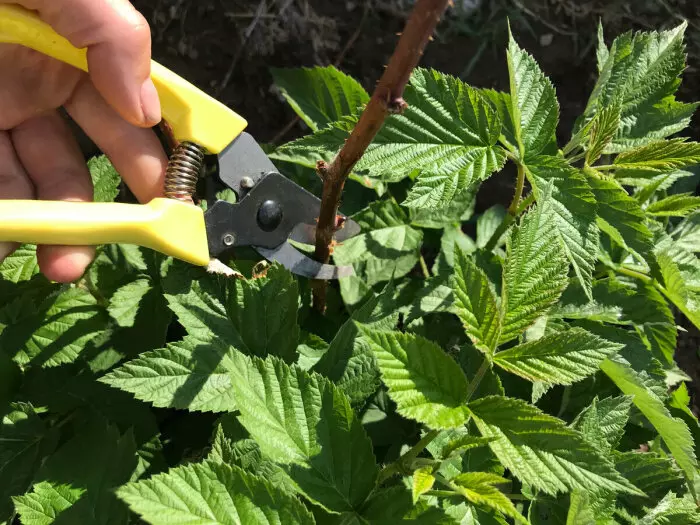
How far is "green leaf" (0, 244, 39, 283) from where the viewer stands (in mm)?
1655

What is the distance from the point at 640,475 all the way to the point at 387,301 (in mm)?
709

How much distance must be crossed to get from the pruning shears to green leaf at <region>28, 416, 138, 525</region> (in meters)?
0.51

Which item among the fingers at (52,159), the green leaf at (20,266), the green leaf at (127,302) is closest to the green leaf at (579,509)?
the green leaf at (127,302)

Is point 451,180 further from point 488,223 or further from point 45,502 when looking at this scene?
point 45,502

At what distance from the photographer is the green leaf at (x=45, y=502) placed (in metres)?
1.30

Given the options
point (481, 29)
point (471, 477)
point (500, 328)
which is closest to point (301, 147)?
point (500, 328)

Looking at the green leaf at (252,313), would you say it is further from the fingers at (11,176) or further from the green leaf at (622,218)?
the green leaf at (622,218)

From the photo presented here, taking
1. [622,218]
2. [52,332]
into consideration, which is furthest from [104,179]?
[622,218]

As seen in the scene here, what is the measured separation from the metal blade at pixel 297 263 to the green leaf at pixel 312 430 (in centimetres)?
33

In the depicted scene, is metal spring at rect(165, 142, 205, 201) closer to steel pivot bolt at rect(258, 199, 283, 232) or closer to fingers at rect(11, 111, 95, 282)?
steel pivot bolt at rect(258, 199, 283, 232)

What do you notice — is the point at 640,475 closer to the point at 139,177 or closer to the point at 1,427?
the point at 139,177

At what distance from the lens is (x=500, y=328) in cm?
108

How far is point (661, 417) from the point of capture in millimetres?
1357

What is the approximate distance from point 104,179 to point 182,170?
50 centimetres
